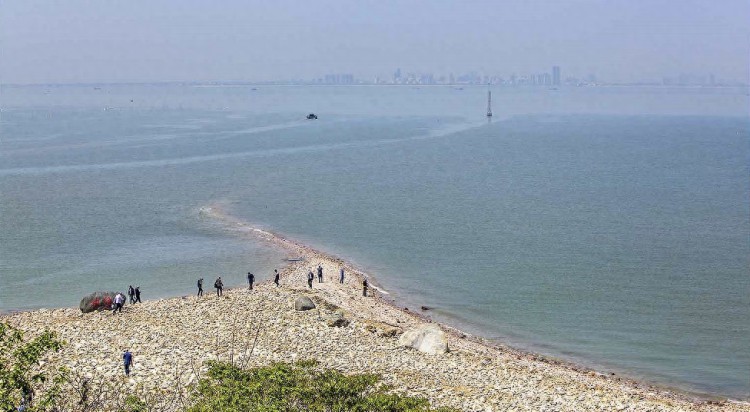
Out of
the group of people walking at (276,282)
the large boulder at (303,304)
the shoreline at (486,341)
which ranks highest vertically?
the large boulder at (303,304)

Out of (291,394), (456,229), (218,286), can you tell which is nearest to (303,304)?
(218,286)

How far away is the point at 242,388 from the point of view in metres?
18.5

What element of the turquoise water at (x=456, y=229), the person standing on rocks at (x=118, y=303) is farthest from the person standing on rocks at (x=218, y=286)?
the person standing on rocks at (x=118, y=303)

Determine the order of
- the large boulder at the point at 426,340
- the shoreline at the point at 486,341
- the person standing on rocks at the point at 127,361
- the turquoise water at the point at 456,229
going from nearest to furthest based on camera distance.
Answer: the person standing on rocks at the point at 127,361, the shoreline at the point at 486,341, the large boulder at the point at 426,340, the turquoise water at the point at 456,229

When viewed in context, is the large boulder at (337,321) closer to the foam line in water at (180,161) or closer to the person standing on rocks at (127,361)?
the person standing on rocks at (127,361)

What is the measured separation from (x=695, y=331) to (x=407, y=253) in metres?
20.3

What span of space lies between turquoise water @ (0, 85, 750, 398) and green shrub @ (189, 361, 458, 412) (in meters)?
18.6

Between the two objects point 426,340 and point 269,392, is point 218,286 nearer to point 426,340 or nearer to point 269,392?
point 426,340

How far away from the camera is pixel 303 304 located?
36.3 m

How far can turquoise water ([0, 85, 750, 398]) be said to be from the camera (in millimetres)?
39656

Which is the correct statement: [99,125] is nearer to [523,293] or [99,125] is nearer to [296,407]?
[523,293]

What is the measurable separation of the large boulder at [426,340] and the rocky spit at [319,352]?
1.20 feet

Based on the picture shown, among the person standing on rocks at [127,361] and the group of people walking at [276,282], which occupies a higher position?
the person standing on rocks at [127,361]

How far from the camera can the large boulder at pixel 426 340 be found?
1252 inches
